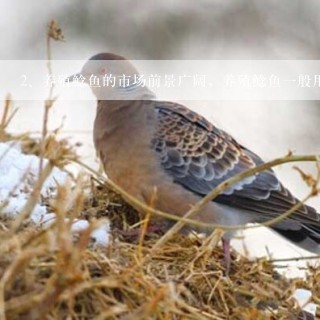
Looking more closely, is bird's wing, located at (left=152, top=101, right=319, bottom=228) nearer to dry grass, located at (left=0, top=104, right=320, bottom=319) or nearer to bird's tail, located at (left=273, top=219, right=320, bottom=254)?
bird's tail, located at (left=273, top=219, right=320, bottom=254)

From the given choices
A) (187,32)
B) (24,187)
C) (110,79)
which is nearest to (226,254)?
(24,187)

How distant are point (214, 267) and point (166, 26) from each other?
3.78 meters

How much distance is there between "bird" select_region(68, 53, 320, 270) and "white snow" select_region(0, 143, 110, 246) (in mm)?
415

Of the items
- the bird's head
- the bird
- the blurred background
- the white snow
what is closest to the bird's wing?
the bird

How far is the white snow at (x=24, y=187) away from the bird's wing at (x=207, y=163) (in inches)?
19.0

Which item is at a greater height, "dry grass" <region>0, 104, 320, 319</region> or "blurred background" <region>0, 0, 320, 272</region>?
"blurred background" <region>0, 0, 320, 272</region>

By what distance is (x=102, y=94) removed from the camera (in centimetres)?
298

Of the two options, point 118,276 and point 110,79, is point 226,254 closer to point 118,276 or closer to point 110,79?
point 118,276

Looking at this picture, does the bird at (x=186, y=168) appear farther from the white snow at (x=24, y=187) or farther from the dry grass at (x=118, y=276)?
the white snow at (x=24, y=187)

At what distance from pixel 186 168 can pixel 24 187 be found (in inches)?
27.2

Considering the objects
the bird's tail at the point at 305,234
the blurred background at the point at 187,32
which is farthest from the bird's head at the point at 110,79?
the blurred background at the point at 187,32

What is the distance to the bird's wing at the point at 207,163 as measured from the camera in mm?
2758

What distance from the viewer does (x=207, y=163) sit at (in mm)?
2801

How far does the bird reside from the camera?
2.70 meters
